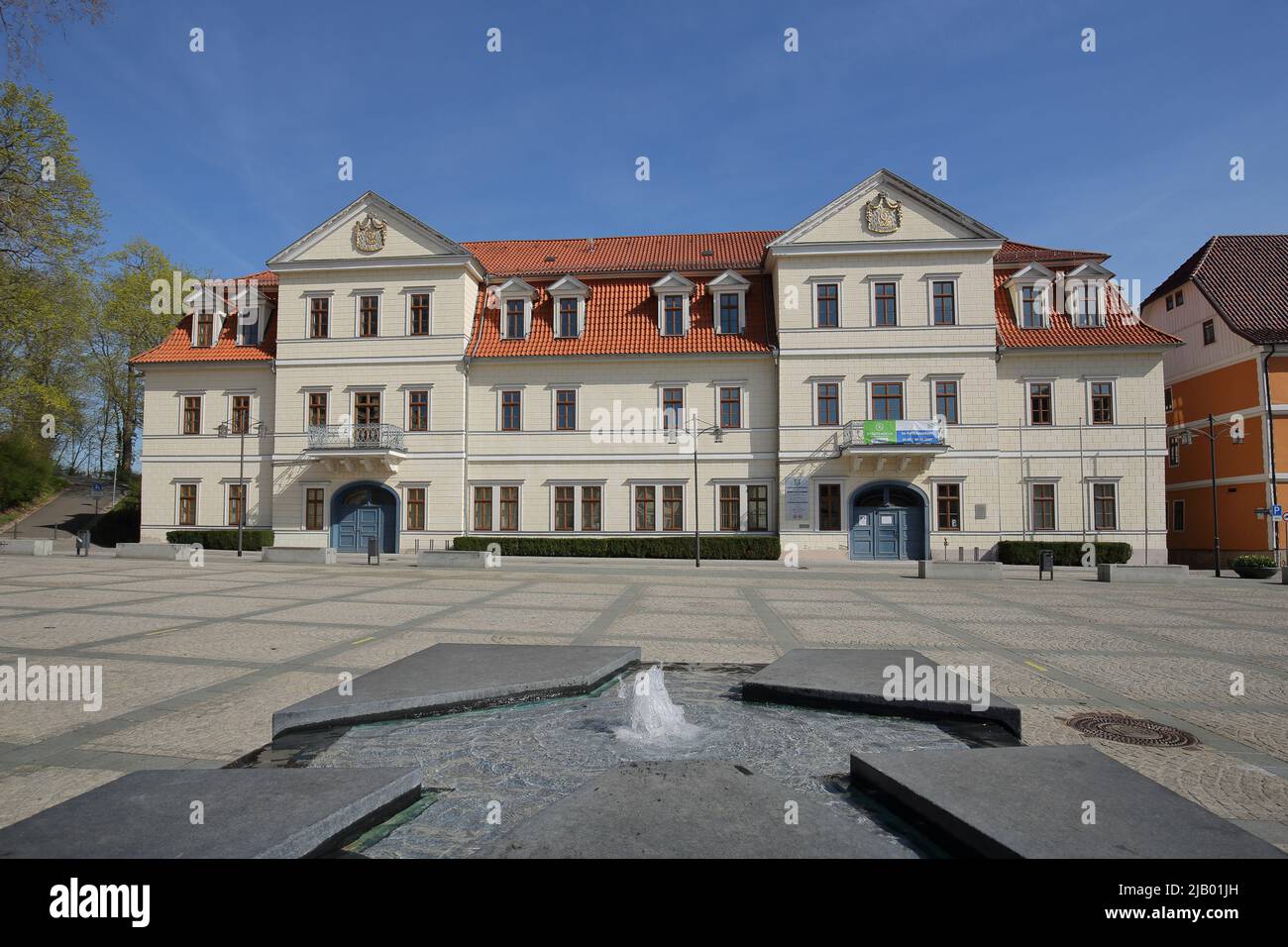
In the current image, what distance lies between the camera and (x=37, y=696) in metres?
6.96

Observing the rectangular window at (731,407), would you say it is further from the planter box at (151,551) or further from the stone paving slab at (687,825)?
the stone paving slab at (687,825)

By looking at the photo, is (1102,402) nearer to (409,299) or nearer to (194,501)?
(409,299)

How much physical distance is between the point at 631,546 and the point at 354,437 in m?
13.6

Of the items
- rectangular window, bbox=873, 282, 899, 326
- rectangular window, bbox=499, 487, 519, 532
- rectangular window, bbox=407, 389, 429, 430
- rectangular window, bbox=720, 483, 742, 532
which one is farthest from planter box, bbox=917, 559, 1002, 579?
rectangular window, bbox=407, 389, 429, 430

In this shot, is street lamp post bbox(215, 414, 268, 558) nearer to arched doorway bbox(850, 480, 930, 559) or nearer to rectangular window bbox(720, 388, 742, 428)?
rectangular window bbox(720, 388, 742, 428)

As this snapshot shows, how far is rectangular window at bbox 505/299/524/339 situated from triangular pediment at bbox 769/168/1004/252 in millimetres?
12020

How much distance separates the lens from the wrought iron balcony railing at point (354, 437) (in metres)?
31.8

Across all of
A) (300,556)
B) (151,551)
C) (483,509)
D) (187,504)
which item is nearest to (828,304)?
(483,509)

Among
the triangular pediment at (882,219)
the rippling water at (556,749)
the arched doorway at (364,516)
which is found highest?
the triangular pediment at (882,219)

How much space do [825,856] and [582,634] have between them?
8149 mm

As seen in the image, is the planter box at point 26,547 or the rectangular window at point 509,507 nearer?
the planter box at point 26,547

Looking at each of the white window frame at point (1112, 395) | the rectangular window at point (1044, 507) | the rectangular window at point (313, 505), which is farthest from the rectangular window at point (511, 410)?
the white window frame at point (1112, 395)

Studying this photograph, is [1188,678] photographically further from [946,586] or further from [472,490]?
[472,490]

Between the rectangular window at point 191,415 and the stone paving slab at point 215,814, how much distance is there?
3687 centimetres
